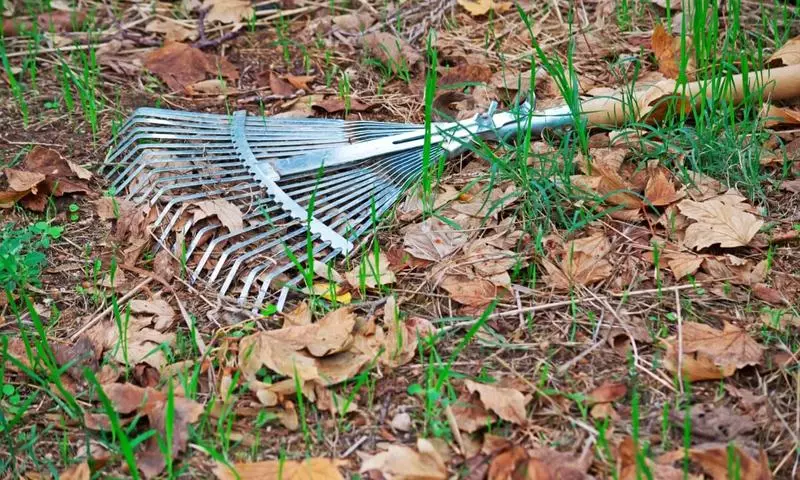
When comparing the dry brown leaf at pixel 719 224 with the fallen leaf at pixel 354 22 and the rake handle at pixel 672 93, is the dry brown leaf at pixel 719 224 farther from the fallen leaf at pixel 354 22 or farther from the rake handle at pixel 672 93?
the fallen leaf at pixel 354 22

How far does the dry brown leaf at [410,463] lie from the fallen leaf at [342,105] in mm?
1463

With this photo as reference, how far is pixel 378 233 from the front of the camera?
252 centimetres

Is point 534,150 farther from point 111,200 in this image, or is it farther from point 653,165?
point 111,200

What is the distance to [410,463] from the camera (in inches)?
72.3

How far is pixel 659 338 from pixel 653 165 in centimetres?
68

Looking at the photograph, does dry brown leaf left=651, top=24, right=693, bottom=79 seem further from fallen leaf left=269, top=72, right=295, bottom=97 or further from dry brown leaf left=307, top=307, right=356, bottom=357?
dry brown leaf left=307, top=307, right=356, bottom=357

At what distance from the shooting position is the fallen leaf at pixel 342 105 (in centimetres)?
306

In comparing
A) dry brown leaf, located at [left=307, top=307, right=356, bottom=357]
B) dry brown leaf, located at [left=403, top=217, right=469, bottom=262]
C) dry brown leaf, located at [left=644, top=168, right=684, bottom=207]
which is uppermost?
dry brown leaf, located at [left=644, top=168, right=684, bottom=207]

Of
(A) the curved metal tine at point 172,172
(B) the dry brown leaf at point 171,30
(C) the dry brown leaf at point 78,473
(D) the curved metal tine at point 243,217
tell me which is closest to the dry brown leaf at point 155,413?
(C) the dry brown leaf at point 78,473

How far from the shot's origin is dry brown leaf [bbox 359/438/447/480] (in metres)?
1.81

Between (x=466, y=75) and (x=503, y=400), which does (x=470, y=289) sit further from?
(x=466, y=75)

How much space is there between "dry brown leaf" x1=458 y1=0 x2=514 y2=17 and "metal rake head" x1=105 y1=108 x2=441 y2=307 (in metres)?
0.85

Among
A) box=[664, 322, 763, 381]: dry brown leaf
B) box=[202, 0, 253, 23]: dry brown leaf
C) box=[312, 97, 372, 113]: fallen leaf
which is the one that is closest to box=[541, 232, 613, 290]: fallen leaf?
box=[664, 322, 763, 381]: dry brown leaf

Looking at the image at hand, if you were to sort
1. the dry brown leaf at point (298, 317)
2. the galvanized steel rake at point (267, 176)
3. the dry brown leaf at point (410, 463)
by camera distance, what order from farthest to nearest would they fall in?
the galvanized steel rake at point (267, 176)
the dry brown leaf at point (298, 317)
the dry brown leaf at point (410, 463)
